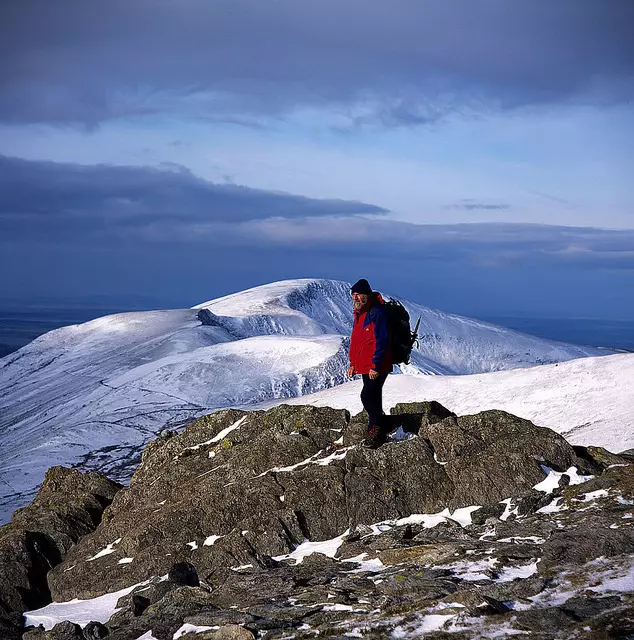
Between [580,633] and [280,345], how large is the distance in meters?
138

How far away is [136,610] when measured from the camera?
50.5 feet

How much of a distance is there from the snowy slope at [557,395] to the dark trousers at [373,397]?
2472cm

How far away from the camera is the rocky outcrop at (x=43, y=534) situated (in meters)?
19.2

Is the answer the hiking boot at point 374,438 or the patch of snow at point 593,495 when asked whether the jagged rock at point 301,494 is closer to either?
the hiking boot at point 374,438

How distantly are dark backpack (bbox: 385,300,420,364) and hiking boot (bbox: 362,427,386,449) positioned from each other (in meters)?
2.34

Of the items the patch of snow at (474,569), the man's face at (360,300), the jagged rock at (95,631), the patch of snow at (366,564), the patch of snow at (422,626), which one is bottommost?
the jagged rock at (95,631)

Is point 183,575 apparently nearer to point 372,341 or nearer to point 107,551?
point 107,551

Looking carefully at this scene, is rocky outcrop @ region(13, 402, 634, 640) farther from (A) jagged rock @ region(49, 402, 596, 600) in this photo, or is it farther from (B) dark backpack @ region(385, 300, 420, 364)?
(B) dark backpack @ region(385, 300, 420, 364)

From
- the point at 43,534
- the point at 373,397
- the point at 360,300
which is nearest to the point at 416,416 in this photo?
the point at 373,397

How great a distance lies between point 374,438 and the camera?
21.4 meters

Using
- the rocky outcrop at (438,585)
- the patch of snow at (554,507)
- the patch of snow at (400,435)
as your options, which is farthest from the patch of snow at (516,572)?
the patch of snow at (400,435)

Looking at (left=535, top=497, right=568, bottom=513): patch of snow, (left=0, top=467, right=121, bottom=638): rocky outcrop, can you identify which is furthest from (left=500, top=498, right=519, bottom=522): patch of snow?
(left=0, top=467, right=121, bottom=638): rocky outcrop

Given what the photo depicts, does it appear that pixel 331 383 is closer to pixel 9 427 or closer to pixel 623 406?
pixel 9 427

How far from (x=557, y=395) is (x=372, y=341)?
42.0 meters
